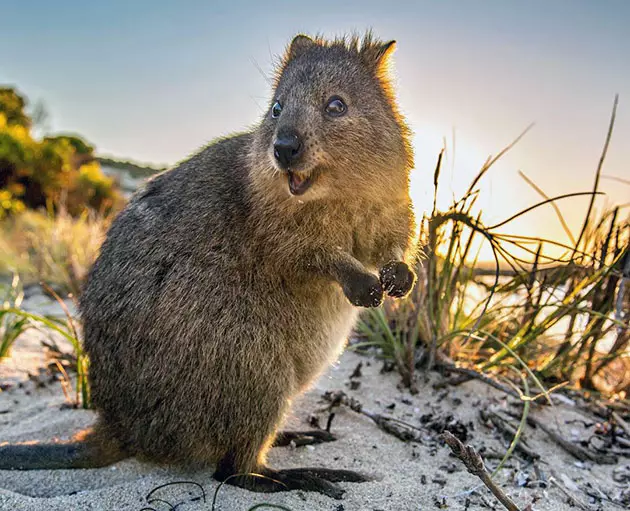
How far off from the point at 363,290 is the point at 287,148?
2.44ft

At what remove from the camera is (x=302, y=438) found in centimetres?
355

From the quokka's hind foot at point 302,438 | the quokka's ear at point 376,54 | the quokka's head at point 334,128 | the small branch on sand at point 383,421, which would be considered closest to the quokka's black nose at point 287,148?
the quokka's head at point 334,128

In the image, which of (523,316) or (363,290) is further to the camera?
(523,316)

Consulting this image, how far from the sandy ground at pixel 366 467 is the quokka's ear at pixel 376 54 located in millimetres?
2170

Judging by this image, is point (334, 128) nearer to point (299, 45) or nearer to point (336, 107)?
point (336, 107)

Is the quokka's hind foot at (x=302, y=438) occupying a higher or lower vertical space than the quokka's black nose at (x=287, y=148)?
lower

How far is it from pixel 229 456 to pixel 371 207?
4.69 ft

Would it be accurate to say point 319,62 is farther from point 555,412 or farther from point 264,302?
point 555,412

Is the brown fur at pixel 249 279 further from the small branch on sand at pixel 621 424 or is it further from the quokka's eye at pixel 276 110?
the small branch on sand at pixel 621 424

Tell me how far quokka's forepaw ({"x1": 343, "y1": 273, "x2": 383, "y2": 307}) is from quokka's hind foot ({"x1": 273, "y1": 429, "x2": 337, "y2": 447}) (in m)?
1.15

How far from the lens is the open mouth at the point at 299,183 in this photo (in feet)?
9.27

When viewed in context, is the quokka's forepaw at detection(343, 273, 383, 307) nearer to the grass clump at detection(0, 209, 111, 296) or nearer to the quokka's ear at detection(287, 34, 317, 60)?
the quokka's ear at detection(287, 34, 317, 60)

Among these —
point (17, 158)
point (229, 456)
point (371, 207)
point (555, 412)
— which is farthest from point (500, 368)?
point (17, 158)

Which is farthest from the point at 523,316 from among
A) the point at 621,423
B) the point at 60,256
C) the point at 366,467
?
the point at 60,256
